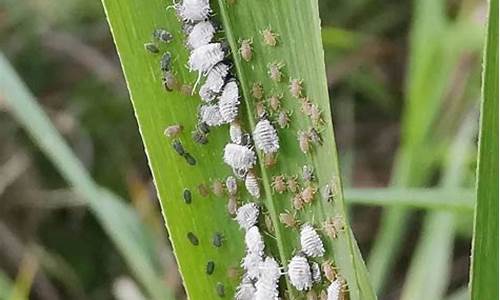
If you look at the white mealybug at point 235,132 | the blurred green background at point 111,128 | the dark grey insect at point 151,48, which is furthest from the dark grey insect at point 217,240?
the blurred green background at point 111,128

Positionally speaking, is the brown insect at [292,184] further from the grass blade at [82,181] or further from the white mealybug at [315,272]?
the grass blade at [82,181]

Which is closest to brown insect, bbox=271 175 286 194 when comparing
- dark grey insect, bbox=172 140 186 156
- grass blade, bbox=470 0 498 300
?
dark grey insect, bbox=172 140 186 156

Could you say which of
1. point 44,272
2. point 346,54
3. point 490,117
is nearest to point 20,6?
point 44,272

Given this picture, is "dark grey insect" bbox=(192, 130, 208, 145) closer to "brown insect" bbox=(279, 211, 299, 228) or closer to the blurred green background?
"brown insect" bbox=(279, 211, 299, 228)

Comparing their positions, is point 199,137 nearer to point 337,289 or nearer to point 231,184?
point 231,184

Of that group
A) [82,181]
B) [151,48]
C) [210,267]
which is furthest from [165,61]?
[82,181]

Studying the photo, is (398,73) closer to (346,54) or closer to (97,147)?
(346,54)
